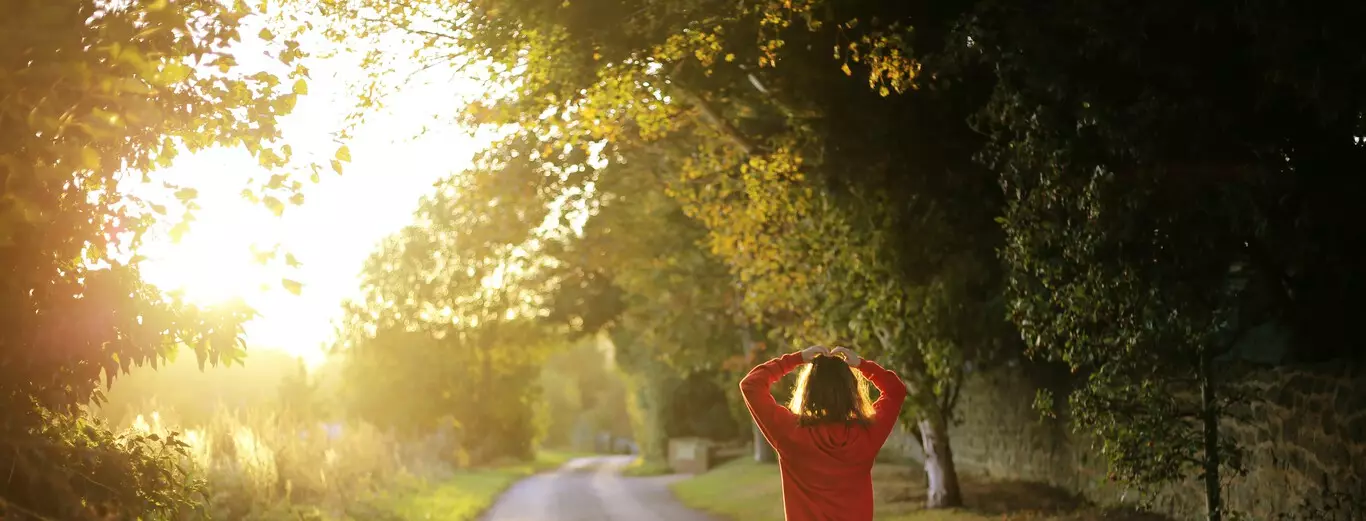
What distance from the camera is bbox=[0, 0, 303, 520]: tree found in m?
6.25

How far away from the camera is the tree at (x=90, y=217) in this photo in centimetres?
625

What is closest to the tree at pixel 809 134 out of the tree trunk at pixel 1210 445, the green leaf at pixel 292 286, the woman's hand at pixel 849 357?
the tree trunk at pixel 1210 445

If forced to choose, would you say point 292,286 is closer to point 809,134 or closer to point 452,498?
point 809,134

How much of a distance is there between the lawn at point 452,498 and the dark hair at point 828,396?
14.7 meters

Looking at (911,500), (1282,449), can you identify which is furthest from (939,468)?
(1282,449)

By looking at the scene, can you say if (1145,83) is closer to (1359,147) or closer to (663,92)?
(1359,147)

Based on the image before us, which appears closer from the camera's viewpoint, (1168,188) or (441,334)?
(1168,188)

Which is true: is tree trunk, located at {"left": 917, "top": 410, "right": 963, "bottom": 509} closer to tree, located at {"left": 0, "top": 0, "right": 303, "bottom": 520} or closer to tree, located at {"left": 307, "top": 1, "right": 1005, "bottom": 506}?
tree, located at {"left": 307, "top": 1, "right": 1005, "bottom": 506}

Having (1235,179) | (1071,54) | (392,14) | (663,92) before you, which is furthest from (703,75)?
(1235,179)

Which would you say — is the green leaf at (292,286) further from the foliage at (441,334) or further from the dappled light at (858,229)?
the foliage at (441,334)

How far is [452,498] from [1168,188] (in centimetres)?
1827

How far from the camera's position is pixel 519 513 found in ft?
76.9

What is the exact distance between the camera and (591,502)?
2667 centimetres

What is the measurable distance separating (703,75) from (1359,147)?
30.1 ft
